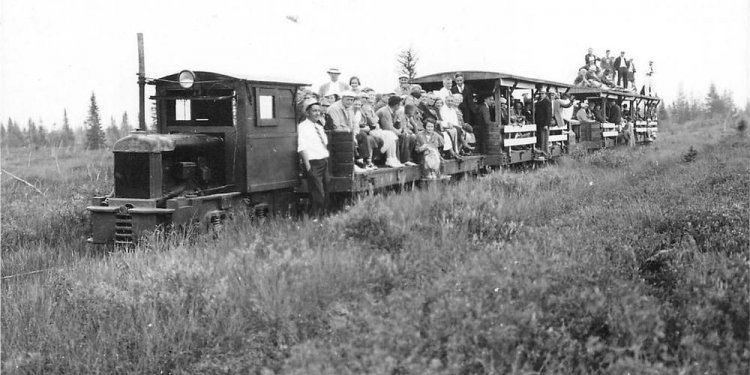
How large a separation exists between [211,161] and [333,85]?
3.93 meters

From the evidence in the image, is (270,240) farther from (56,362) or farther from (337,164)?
(337,164)

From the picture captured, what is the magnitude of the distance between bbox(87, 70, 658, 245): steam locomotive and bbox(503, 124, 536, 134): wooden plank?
5.33m

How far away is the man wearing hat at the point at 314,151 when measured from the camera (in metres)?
10.8

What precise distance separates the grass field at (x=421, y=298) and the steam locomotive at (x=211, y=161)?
4.02 feet

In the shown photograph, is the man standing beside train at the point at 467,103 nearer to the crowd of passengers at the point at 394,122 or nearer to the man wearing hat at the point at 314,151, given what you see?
the crowd of passengers at the point at 394,122

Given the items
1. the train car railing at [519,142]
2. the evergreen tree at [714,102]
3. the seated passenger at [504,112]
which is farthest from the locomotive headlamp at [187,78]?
the evergreen tree at [714,102]

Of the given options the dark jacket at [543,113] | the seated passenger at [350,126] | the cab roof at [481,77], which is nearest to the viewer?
the seated passenger at [350,126]

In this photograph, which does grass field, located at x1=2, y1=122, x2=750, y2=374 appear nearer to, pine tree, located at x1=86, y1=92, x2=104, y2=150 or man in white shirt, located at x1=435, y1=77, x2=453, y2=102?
man in white shirt, located at x1=435, y1=77, x2=453, y2=102

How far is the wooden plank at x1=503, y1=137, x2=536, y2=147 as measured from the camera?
54.6ft

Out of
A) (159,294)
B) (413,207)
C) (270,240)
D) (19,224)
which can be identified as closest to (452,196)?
(413,207)

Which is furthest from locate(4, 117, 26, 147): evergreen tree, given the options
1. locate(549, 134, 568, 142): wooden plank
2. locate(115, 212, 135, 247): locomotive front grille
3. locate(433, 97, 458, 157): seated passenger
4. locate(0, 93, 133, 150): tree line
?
locate(115, 212, 135, 247): locomotive front grille

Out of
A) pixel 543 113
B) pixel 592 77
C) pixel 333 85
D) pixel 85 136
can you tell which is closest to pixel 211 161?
pixel 333 85

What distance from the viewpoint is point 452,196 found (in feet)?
30.3

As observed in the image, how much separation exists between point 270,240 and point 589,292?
3700 millimetres
